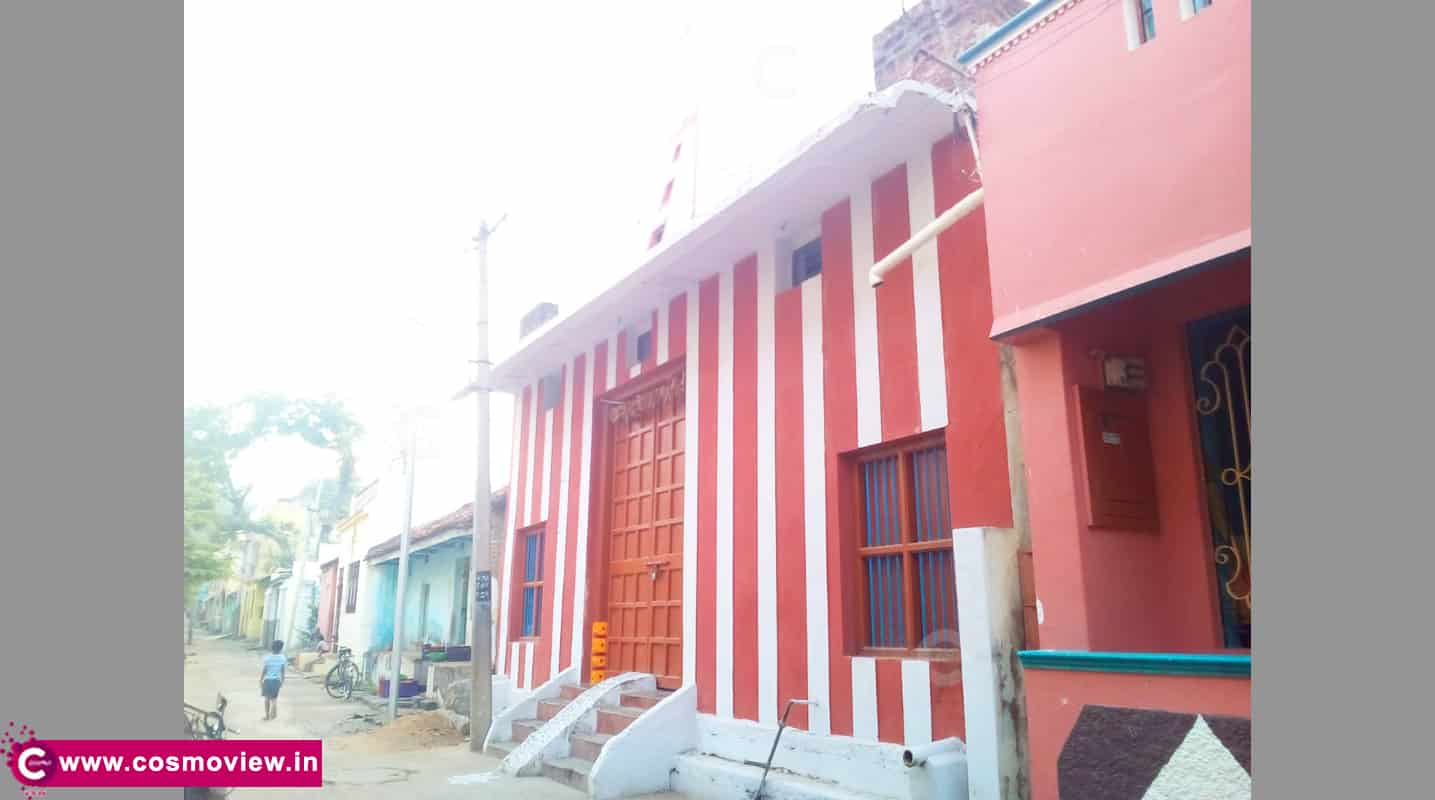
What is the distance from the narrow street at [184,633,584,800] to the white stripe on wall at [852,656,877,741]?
2537mm

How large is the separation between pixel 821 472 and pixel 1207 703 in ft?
13.1

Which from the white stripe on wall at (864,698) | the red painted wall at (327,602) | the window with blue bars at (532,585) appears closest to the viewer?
the white stripe on wall at (864,698)

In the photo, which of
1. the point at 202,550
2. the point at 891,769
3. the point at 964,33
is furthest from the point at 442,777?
the point at 964,33

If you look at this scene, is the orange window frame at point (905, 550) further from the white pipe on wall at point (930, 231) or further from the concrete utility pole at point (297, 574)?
the concrete utility pole at point (297, 574)

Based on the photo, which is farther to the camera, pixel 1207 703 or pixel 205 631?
pixel 205 631

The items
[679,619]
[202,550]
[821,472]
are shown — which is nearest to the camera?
[202,550]

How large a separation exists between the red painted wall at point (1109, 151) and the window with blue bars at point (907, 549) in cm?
195

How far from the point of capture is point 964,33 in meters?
7.52

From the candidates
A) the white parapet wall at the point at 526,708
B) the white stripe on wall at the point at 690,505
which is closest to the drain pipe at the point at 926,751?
the white stripe on wall at the point at 690,505

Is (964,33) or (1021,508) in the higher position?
(964,33)

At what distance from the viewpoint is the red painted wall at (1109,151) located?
12.2 feet

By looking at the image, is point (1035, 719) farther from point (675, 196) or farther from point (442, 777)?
point (675, 196)

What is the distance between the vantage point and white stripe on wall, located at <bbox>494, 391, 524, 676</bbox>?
12422 millimetres
